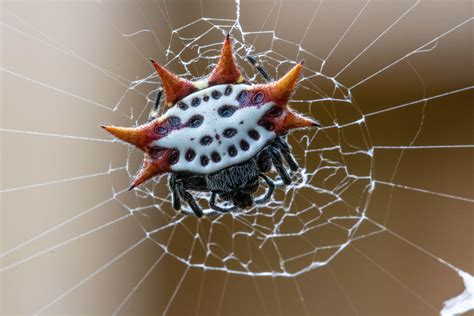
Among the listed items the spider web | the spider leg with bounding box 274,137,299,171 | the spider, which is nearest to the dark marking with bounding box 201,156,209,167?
the spider

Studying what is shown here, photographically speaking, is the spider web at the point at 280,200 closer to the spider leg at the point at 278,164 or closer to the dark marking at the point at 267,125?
the spider leg at the point at 278,164

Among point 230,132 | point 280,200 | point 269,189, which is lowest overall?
point 280,200

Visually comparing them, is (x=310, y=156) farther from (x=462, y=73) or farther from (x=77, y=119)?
(x=77, y=119)

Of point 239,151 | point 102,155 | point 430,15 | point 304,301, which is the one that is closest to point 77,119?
point 102,155

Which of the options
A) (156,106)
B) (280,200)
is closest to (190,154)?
(156,106)

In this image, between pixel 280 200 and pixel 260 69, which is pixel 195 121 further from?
pixel 280 200

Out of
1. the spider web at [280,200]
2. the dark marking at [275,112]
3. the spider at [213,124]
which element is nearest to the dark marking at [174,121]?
the spider at [213,124]
